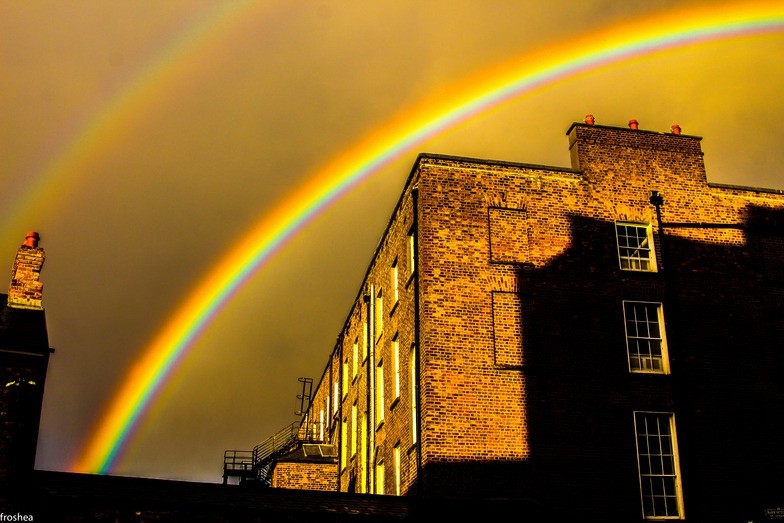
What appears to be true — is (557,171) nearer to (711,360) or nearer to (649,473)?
(711,360)

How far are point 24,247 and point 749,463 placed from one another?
18.8m

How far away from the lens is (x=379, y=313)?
28484 millimetres

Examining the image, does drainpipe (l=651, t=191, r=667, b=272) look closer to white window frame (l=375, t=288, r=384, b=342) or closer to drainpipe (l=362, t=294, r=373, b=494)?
white window frame (l=375, t=288, r=384, b=342)

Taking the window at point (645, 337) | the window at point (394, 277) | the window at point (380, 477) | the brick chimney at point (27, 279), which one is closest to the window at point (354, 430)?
the window at point (380, 477)

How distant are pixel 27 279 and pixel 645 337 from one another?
51.6ft

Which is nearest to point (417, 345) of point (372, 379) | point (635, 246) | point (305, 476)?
point (372, 379)

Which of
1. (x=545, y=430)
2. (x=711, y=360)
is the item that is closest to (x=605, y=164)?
(x=711, y=360)

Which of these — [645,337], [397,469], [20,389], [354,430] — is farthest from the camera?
[354,430]

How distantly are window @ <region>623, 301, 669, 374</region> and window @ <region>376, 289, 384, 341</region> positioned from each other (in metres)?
8.84

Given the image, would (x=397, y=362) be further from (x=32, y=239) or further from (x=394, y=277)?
(x=32, y=239)

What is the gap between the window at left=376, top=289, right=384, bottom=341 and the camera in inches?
1097

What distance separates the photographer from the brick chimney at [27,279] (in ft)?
57.8

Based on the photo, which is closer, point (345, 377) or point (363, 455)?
point (363, 455)

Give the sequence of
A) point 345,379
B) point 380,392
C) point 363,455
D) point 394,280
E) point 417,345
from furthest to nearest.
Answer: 1. point 345,379
2. point 363,455
3. point 380,392
4. point 394,280
5. point 417,345
